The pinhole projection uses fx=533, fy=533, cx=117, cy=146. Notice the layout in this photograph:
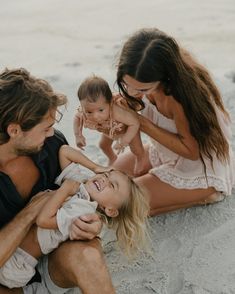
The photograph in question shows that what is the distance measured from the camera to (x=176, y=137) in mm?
3000

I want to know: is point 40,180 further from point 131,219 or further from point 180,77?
point 180,77

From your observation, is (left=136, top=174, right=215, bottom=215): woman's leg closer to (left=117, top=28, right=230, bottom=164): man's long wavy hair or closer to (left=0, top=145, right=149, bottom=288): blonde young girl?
(left=117, top=28, right=230, bottom=164): man's long wavy hair

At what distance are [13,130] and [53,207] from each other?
0.40 metres

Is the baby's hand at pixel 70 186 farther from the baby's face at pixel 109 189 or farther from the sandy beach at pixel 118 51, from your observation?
the sandy beach at pixel 118 51

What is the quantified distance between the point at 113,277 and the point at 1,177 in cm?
85

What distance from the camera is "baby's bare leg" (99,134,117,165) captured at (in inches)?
139

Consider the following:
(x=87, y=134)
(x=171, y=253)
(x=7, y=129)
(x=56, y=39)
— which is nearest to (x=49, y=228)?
(x=7, y=129)

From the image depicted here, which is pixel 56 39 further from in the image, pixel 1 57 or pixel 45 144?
pixel 45 144

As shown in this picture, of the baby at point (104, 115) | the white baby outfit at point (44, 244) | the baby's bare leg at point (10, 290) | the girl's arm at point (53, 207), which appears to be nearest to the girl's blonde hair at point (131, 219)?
the white baby outfit at point (44, 244)

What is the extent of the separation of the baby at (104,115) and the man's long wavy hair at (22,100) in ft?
1.73

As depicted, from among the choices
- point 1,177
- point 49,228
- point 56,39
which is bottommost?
point 56,39

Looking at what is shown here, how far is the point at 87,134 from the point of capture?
4230 mm

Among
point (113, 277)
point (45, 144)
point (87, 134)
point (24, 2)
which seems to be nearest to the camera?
point (45, 144)

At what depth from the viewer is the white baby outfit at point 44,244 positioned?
7.91ft
